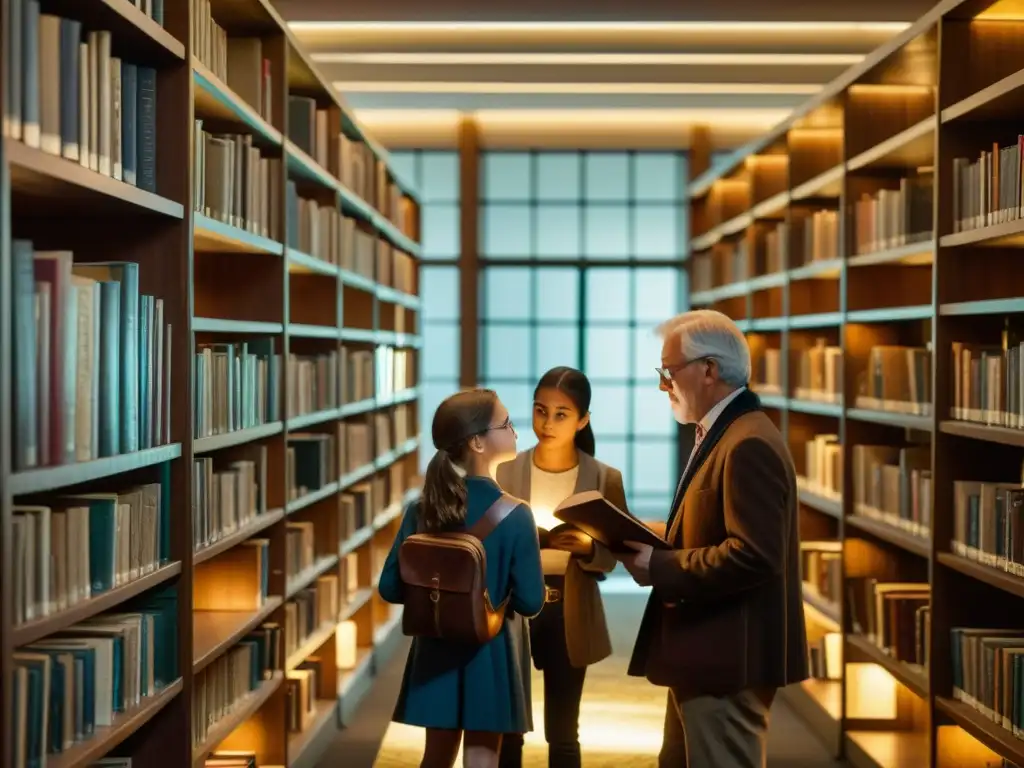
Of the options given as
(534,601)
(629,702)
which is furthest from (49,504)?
(629,702)

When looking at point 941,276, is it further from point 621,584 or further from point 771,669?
point 621,584

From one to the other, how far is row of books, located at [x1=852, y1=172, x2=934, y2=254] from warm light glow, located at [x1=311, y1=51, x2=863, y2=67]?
3349 mm

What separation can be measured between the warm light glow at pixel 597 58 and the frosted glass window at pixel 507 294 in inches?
137

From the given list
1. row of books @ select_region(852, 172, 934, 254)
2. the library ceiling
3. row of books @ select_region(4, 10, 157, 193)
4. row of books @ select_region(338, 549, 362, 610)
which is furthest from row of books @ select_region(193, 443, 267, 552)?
the library ceiling

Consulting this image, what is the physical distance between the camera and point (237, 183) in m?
4.34

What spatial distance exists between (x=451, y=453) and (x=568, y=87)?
6.91 metres

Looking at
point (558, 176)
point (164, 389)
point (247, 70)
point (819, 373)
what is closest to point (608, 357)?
point (558, 176)

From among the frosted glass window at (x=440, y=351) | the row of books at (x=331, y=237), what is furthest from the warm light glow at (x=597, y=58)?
the frosted glass window at (x=440, y=351)

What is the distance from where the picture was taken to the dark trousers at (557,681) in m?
4.03

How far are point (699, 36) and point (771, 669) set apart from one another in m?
6.56

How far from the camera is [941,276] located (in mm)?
4344

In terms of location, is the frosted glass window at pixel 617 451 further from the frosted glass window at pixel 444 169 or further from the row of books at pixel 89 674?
the row of books at pixel 89 674

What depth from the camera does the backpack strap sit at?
10.9 ft

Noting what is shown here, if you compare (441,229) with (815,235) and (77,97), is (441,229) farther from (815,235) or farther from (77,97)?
(77,97)
